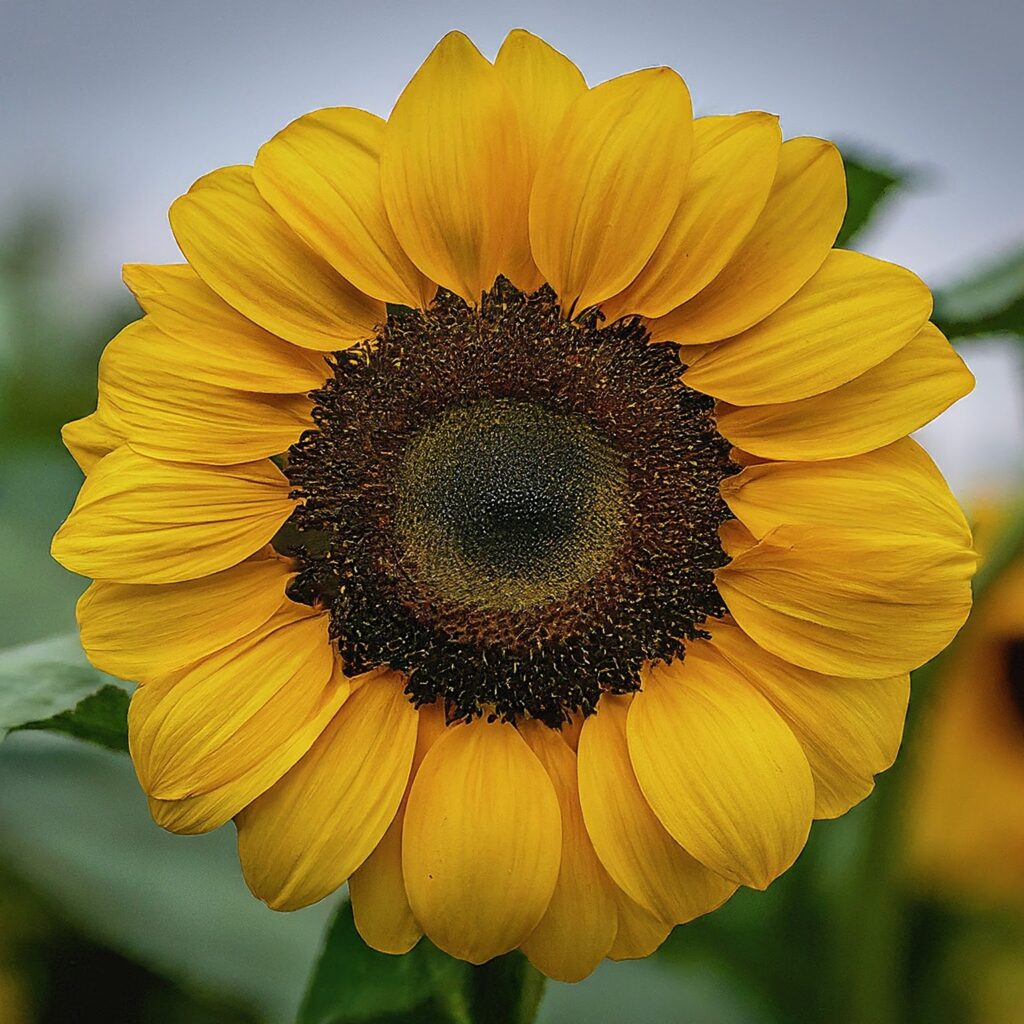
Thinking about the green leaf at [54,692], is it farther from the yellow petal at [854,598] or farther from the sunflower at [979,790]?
the sunflower at [979,790]

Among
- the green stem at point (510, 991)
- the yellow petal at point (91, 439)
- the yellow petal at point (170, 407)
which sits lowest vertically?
the green stem at point (510, 991)

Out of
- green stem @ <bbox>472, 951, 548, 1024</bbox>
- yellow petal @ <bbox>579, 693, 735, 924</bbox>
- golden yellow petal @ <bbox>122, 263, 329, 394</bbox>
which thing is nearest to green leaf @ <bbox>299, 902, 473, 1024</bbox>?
green stem @ <bbox>472, 951, 548, 1024</bbox>

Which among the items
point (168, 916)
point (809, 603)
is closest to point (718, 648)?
point (809, 603)

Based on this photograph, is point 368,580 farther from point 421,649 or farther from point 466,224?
point 466,224

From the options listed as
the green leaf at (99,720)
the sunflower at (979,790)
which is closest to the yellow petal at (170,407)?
the green leaf at (99,720)

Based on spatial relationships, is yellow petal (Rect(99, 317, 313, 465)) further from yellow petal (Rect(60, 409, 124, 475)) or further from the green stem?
the green stem

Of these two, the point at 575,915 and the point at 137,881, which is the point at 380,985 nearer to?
the point at 575,915
